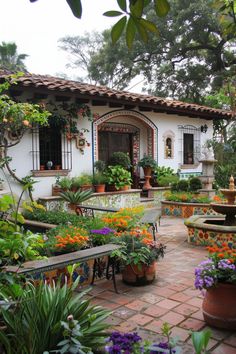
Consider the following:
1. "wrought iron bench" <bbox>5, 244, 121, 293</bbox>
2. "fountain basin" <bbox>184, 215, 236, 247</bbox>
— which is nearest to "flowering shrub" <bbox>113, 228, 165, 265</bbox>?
"wrought iron bench" <bbox>5, 244, 121, 293</bbox>

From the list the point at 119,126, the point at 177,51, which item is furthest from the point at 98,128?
the point at 177,51

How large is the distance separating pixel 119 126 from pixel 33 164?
155 inches

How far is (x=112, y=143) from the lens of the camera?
449 inches

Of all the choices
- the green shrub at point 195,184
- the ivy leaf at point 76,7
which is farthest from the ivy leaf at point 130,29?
the green shrub at point 195,184

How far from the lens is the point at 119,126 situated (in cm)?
1145

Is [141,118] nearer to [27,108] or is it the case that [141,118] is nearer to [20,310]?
[27,108]

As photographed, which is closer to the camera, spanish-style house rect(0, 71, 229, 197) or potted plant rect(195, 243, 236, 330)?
potted plant rect(195, 243, 236, 330)

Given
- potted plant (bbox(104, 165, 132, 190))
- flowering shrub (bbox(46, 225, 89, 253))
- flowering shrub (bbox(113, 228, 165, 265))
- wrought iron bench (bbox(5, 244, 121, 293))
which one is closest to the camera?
wrought iron bench (bbox(5, 244, 121, 293))

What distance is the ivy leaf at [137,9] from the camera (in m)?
1.28

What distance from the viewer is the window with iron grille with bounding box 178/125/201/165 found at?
1266 centimetres

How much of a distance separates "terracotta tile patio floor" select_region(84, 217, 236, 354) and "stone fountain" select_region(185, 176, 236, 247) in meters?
0.74

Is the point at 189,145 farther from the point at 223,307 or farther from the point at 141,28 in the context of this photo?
the point at 141,28

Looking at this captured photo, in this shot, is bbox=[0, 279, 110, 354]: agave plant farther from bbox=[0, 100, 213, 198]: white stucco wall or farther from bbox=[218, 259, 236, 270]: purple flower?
bbox=[0, 100, 213, 198]: white stucco wall

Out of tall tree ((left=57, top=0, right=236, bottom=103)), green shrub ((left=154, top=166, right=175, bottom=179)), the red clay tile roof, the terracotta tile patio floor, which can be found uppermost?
tall tree ((left=57, top=0, right=236, bottom=103))
